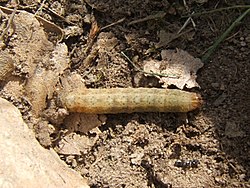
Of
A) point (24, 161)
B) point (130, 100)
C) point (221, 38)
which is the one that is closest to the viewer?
point (24, 161)

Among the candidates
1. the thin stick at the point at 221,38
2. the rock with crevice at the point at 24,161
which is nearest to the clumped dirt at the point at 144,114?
the thin stick at the point at 221,38

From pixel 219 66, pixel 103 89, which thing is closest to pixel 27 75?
pixel 103 89

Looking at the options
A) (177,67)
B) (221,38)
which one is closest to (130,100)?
(177,67)

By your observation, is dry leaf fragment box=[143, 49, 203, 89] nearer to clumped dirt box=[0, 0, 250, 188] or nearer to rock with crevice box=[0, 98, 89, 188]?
clumped dirt box=[0, 0, 250, 188]

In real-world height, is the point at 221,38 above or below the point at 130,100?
above

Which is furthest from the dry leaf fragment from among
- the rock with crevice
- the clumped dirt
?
the rock with crevice

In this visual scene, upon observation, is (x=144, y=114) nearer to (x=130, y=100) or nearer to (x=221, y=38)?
(x=130, y=100)
